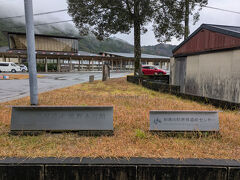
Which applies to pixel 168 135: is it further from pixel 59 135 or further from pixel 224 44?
pixel 224 44

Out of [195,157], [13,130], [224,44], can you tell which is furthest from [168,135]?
[224,44]

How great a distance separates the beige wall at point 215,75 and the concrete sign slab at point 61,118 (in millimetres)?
5422

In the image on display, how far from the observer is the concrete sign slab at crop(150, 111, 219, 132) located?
10.4 feet

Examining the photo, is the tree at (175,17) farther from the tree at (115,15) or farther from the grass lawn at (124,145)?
the grass lawn at (124,145)

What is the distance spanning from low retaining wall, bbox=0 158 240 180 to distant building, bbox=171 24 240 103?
4.81 metres

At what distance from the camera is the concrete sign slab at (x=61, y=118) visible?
3.17 meters

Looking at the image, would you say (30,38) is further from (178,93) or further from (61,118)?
(178,93)

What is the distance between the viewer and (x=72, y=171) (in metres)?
2.27

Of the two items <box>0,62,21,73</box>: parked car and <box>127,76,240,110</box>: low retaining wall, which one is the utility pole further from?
<box>0,62,21,73</box>: parked car

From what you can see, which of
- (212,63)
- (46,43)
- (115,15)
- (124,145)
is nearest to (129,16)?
(115,15)

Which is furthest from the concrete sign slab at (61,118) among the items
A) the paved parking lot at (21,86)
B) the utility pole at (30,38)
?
the paved parking lot at (21,86)

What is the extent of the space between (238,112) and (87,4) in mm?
12664

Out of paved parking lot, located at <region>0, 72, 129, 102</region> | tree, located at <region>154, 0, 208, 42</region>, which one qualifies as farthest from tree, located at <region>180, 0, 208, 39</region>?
paved parking lot, located at <region>0, 72, 129, 102</region>

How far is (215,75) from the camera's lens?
707 centimetres
